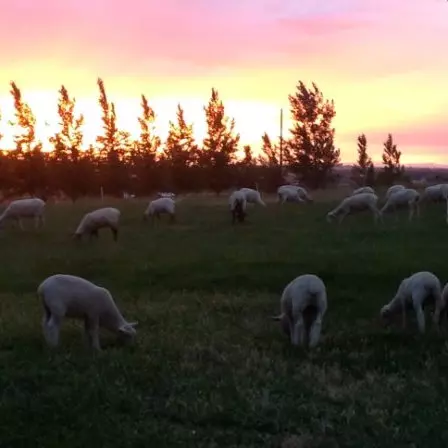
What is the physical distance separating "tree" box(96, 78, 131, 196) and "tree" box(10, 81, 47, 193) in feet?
19.0

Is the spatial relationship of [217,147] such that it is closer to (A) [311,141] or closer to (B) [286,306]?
(A) [311,141]

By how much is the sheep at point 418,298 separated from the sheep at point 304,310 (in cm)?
155

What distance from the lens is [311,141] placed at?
6475 centimetres

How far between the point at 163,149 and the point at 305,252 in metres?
47.7

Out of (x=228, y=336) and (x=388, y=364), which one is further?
(x=228, y=336)

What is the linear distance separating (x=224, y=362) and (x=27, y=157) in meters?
47.0

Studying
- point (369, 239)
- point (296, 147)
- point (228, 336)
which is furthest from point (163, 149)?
point (228, 336)

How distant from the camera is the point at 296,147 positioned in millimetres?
65000

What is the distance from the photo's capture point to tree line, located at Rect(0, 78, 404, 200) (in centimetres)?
5653

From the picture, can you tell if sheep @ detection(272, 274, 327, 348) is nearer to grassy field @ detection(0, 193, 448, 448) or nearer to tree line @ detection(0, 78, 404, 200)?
grassy field @ detection(0, 193, 448, 448)

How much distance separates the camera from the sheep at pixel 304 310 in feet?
35.8

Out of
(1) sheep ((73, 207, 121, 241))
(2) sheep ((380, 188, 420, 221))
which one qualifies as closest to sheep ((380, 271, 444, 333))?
(1) sheep ((73, 207, 121, 241))

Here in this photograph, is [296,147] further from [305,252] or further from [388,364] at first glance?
[388,364]

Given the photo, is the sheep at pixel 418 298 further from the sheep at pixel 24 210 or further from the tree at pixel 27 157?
the tree at pixel 27 157
